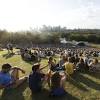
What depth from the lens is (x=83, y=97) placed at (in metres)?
9.92

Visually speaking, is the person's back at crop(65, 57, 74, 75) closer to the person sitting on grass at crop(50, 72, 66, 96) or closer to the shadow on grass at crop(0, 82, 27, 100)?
the shadow on grass at crop(0, 82, 27, 100)

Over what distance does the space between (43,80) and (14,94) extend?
4.62ft

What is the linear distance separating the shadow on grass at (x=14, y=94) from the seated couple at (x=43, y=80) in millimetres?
630

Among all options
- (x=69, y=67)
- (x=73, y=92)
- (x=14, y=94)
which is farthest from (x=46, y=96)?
(x=69, y=67)

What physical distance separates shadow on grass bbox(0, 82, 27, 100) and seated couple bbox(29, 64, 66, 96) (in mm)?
630

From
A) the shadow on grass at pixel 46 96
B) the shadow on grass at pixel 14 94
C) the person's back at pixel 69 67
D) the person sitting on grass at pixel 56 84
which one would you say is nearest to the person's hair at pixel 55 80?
the person sitting on grass at pixel 56 84

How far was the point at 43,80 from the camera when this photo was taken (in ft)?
36.4

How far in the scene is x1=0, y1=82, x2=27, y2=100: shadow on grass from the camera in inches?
410

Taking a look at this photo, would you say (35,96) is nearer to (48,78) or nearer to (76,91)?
(48,78)

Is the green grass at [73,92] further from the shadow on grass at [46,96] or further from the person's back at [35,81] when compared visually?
the person's back at [35,81]

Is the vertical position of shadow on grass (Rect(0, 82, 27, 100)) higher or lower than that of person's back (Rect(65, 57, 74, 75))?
lower

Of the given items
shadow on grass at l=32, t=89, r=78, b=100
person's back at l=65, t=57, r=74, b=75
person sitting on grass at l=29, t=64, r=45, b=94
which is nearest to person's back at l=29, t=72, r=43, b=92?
person sitting on grass at l=29, t=64, r=45, b=94

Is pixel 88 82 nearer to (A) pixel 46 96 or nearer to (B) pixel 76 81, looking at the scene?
(B) pixel 76 81

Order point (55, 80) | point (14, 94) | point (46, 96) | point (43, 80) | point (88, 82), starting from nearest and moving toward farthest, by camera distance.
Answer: point (55, 80)
point (46, 96)
point (14, 94)
point (43, 80)
point (88, 82)
